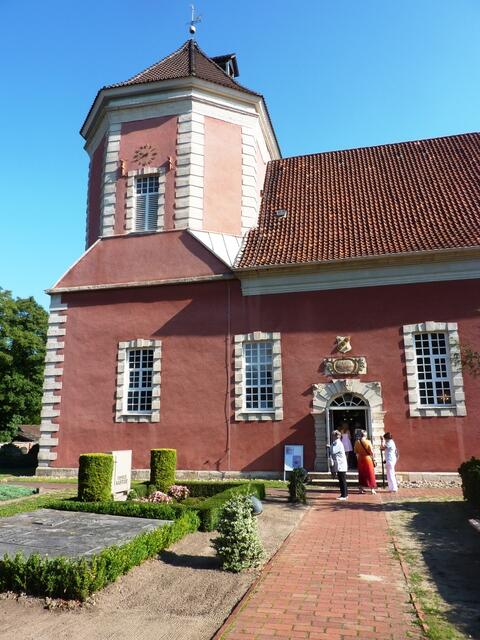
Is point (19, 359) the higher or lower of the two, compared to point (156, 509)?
higher

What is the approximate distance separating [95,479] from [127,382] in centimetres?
679

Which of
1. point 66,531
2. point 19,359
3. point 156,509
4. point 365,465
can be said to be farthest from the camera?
point 19,359

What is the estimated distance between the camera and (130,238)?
63.2 ft

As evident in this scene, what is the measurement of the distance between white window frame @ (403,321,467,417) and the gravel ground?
31.9 feet

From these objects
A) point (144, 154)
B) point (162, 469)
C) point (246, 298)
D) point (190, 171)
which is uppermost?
point (144, 154)

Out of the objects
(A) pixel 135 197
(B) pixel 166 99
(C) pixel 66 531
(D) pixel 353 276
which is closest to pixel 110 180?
(A) pixel 135 197

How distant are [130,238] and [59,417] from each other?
23.9 ft

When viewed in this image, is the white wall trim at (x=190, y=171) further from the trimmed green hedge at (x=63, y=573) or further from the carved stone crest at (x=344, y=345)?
the trimmed green hedge at (x=63, y=573)

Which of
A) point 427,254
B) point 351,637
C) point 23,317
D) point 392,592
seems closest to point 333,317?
point 427,254

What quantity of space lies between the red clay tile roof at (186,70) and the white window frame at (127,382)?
10532mm

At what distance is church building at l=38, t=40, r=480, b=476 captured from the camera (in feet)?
53.0

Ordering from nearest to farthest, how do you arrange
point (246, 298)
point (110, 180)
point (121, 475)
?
point (121, 475) < point (246, 298) < point (110, 180)

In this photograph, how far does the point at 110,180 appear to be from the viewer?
20.0 meters

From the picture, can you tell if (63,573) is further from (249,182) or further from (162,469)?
(249,182)
